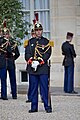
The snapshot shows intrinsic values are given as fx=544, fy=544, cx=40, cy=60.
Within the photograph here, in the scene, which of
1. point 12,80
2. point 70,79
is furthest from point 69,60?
point 12,80

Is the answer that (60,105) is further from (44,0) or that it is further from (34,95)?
(44,0)

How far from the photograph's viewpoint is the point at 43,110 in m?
11.9

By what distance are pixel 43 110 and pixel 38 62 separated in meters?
1.22

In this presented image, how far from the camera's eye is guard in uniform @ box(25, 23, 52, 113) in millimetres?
11352

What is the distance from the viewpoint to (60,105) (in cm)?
1278

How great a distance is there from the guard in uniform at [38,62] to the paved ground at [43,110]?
36cm

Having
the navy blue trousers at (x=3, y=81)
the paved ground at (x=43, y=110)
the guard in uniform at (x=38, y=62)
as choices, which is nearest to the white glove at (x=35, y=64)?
the guard in uniform at (x=38, y=62)

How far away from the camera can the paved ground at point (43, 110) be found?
35.8 feet

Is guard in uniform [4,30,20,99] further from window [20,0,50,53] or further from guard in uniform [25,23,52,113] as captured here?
window [20,0,50,53]

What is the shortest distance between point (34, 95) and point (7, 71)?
318 centimetres

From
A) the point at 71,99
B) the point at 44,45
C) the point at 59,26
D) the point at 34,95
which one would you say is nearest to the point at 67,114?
the point at 34,95

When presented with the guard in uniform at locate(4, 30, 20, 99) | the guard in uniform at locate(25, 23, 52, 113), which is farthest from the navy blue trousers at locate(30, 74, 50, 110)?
the guard in uniform at locate(4, 30, 20, 99)

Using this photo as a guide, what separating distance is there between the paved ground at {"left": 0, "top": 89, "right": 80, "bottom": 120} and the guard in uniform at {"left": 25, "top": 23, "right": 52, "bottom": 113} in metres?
0.36

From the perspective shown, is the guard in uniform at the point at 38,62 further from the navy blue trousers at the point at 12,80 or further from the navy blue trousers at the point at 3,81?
the navy blue trousers at the point at 12,80
